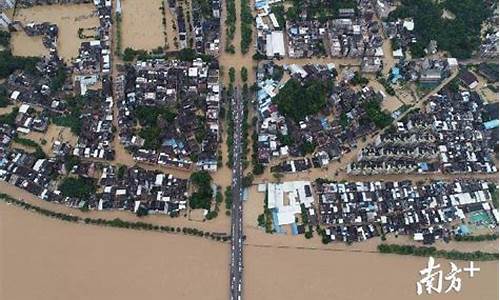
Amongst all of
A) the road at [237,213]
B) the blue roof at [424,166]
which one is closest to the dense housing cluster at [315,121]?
the road at [237,213]

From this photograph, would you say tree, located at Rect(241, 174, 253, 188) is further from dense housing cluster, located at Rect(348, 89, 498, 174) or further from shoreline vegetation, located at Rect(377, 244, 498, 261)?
shoreline vegetation, located at Rect(377, 244, 498, 261)

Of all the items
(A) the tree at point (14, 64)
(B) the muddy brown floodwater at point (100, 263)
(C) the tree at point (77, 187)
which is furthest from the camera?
(A) the tree at point (14, 64)

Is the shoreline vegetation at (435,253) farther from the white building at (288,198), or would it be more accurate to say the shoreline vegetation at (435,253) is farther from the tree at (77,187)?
the tree at (77,187)

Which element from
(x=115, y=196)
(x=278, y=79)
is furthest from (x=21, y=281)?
(x=278, y=79)

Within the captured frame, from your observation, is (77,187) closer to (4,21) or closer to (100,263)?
(100,263)

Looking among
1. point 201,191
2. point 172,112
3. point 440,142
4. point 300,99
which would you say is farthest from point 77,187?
point 440,142

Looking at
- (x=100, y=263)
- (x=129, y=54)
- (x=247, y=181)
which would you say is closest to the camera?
(x=100, y=263)

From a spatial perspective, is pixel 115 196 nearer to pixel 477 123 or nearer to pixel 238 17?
pixel 238 17
